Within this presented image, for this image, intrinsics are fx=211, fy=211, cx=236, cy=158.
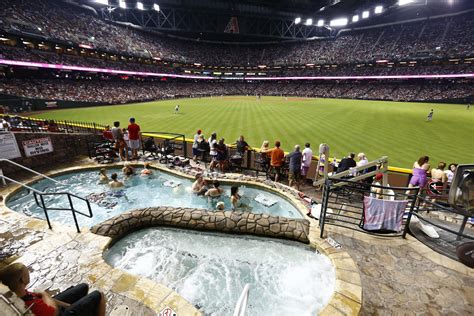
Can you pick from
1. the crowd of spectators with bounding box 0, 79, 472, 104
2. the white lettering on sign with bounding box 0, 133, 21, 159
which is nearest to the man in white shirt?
the white lettering on sign with bounding box 0, 133, 21, 159

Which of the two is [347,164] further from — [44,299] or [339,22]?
[339,22]

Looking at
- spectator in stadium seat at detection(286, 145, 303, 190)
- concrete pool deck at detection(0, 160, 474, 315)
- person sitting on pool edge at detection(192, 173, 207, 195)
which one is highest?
spectator in stadium seat at detection(286, 145, 303, 190)

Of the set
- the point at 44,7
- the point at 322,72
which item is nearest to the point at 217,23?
the point at 322,72

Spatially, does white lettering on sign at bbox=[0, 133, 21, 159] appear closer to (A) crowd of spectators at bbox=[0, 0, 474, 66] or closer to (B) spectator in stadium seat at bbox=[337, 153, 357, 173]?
(B) spectator in stadium seat at bbox=[337, 153, 357, 173]

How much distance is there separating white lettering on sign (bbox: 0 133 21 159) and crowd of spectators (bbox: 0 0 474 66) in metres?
36.3

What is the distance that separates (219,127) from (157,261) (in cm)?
1463

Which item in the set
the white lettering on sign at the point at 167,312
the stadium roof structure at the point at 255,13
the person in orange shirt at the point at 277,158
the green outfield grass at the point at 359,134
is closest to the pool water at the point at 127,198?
the person in orange shirt at the point at 277,158

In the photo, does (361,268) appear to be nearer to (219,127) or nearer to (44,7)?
(219,127)

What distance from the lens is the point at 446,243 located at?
4.78m

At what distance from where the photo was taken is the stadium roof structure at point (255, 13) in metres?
54.4

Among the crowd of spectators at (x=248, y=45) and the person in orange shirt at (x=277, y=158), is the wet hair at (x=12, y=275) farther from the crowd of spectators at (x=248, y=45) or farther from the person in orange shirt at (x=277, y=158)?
the crowd of spectators at (x=248, y=45)

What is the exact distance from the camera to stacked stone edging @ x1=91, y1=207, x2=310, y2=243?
5.65 meters

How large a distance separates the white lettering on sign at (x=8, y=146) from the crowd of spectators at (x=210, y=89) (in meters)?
27.3

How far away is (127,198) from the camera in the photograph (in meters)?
8.36
